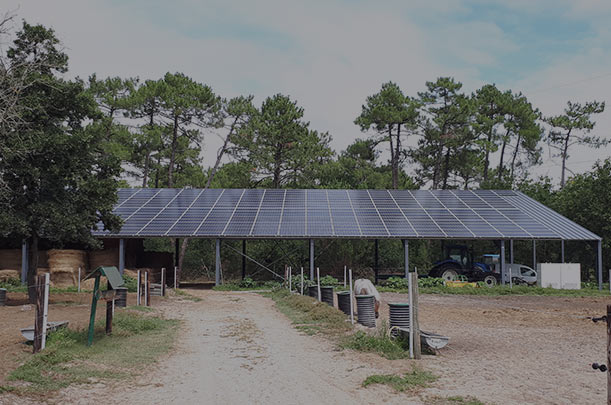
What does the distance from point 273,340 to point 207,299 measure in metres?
11.5

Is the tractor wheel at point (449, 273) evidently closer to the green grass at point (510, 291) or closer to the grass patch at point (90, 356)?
the green grass at point (510, 291)

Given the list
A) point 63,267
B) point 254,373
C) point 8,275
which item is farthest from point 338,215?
point 254,373

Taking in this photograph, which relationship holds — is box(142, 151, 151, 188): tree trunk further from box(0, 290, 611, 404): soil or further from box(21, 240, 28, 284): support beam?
box(0, 290, 611, 404): soil

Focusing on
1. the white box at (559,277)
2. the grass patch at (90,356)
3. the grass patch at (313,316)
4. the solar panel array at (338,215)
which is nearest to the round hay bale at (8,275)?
the solar panel array at (338,215)

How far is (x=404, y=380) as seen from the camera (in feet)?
26.0

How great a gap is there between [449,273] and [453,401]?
2509 cm

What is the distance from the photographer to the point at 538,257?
40.1 meters

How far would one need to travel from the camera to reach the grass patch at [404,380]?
302 inches

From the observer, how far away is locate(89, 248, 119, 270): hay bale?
96.1 ft

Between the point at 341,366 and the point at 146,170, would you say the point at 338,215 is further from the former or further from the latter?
the point at 341,366

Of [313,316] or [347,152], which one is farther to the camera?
[347,152]

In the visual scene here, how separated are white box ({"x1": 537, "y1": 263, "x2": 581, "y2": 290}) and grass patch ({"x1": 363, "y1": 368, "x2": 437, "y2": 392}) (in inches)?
892

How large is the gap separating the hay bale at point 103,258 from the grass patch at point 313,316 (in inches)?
488

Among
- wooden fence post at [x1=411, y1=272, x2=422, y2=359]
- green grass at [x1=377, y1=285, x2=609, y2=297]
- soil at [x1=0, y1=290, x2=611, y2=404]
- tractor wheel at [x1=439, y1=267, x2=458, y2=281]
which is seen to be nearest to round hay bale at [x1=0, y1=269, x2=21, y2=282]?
soil at [x1=0, y1=290, x2=611, y2=404]
